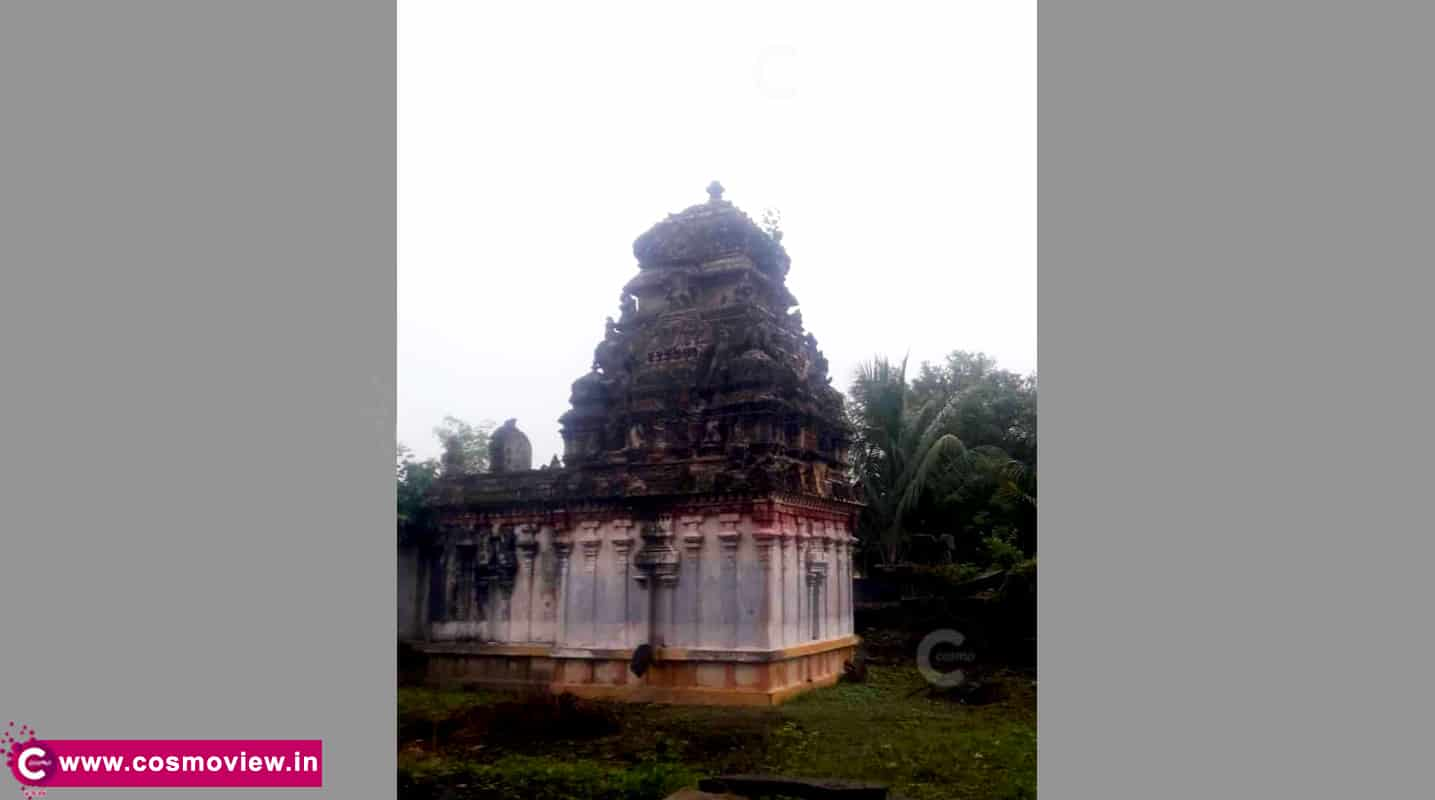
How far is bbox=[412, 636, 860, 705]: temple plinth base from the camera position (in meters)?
12.6

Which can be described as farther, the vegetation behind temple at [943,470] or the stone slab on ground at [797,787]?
the vegetation behind temple at [943,470]

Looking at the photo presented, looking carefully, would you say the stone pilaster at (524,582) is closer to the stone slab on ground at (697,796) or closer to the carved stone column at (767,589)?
the carved stone column at (767,589)

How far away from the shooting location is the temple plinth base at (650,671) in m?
12.6

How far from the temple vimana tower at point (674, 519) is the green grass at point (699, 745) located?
104 cm

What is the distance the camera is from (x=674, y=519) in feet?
44.1

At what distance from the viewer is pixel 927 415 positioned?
24.2 m
